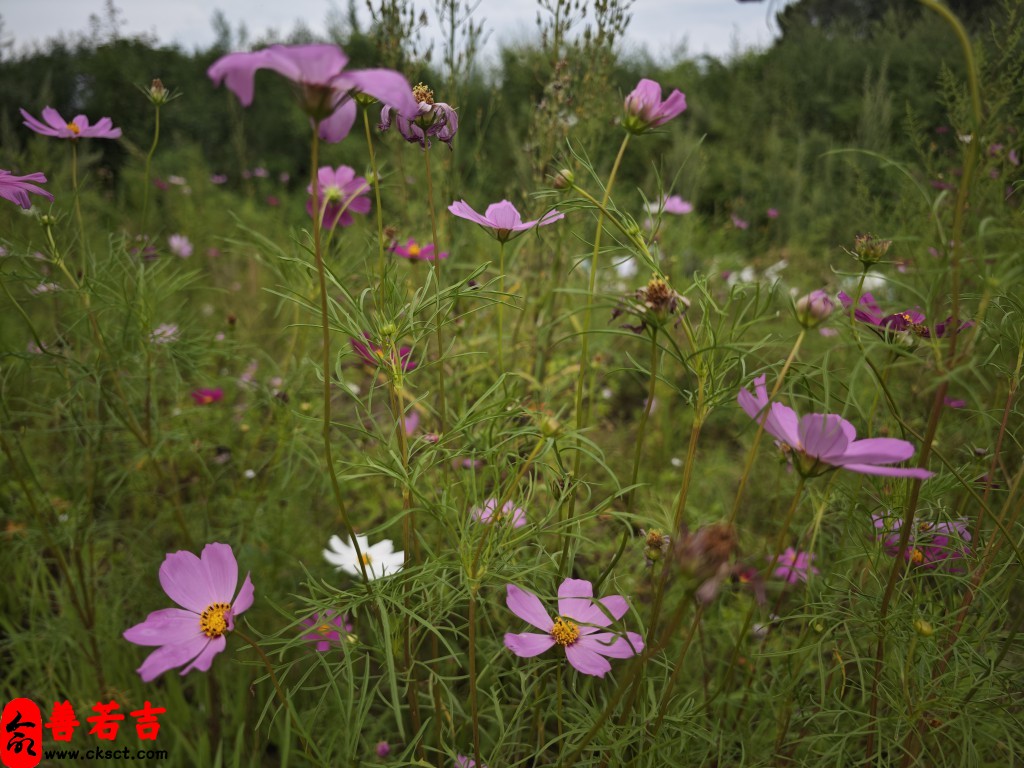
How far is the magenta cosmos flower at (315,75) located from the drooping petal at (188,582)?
407 mm

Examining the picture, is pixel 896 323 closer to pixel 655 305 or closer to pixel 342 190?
pixel 655 305

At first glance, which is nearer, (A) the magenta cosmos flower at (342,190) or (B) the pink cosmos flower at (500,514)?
(B) the pink cosmos flower at (500,514)

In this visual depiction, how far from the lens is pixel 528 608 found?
58cm

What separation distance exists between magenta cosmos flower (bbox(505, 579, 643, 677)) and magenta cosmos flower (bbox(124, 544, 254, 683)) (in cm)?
23

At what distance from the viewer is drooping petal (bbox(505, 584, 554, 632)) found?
572 mm

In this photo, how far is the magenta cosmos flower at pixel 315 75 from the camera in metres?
0.39

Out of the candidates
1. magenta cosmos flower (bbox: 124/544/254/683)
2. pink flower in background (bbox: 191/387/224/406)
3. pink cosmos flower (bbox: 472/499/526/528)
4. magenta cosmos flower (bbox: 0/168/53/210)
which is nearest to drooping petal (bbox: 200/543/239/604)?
magenta cosmos flower (bbox: 124/544/254/683)

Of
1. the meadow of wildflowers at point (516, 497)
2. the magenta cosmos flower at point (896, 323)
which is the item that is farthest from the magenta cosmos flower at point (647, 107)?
the magenta cosmos flower at point (896, 323)

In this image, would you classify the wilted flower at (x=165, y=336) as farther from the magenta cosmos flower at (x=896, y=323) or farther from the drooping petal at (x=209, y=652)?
the magenta cosmos flower at (x=896, y=323)

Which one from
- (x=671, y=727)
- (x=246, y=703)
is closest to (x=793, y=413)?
(x=671, y=727)

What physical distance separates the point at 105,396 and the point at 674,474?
1.17m

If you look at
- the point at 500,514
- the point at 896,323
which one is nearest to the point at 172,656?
the point at 500,514

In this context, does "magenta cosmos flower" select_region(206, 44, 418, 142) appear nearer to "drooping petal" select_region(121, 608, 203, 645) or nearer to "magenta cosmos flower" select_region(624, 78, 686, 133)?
"magenta cosmos flower" select_region(624, 78, 686, 133)

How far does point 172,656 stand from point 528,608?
297 millimetres
